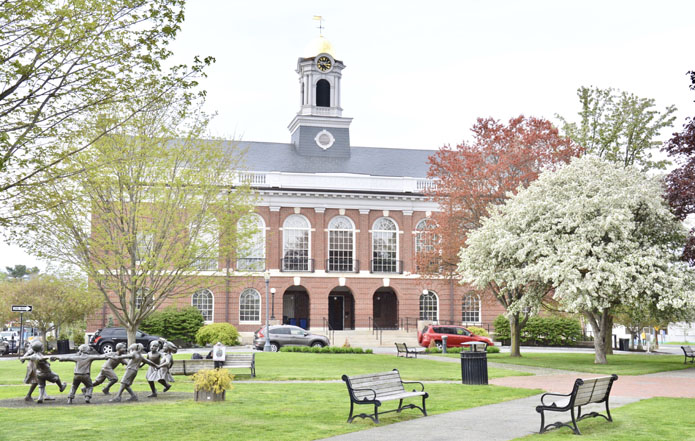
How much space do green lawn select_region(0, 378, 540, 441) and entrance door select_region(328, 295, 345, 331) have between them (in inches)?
1377

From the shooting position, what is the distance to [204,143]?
24.7 m

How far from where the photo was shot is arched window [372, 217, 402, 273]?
164ft

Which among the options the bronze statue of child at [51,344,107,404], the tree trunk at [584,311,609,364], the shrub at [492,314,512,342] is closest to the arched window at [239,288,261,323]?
the shrub at [492,314,512,342]

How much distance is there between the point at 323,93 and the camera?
2160 inches

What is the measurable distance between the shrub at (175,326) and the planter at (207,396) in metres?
28.8

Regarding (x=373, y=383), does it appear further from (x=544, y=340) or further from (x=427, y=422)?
(x=544, y=340)

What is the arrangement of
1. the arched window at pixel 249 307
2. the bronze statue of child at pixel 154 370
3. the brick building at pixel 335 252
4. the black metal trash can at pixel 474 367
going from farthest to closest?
the brick building at pixel 335 252, the arched window at pixel 249 307, the black metal trash can at pixel 474 367, the bronze statue of child at pixel 154 370

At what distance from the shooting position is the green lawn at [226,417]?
10.6 m

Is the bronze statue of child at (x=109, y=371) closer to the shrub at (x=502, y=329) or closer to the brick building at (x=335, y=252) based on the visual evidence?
the brick building at (x=335, y=252)

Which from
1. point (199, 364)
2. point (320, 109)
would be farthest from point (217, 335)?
point (320, 109)

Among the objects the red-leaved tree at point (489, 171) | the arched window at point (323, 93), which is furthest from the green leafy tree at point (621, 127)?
the arched window at point (323, 93)

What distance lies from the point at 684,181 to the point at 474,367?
1123 cm

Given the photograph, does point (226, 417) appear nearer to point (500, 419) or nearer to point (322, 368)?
point (500, 419)

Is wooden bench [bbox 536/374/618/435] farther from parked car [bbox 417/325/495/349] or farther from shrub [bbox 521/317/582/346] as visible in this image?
shrub [bbox 521/317/582/346]
